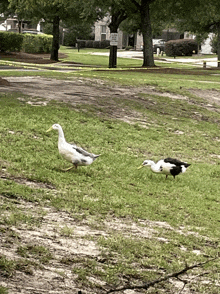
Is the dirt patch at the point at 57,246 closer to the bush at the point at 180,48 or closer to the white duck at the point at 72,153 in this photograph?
the white duck at the point at 72,153

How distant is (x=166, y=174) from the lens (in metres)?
12.0

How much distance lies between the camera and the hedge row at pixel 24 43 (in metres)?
44.6

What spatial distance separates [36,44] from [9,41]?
8.15 m

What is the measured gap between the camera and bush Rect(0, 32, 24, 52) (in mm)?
44375

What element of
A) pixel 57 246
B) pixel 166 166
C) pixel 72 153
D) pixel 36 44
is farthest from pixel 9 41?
pixel 57 246

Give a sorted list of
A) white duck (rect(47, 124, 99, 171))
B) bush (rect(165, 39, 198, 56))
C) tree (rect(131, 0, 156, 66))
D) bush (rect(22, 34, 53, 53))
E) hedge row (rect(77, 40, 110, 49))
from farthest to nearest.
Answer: hedge row (rect(77, 40, 110, 49))
bush (rect(165, 39, 198, 56))
bush (rect(22, 34, 53, 53))
tree (rect(131, 0, 156, 66))
white duck (rect(47, 124, 99, 171))

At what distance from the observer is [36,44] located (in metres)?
52.8

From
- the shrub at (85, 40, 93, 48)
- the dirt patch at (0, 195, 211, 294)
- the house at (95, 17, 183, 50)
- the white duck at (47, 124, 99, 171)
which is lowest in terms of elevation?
the dirt patch at (0, 195, 211, 294)

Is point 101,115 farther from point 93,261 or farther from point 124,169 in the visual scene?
point 93,261

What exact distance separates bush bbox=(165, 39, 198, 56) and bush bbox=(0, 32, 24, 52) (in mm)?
24891

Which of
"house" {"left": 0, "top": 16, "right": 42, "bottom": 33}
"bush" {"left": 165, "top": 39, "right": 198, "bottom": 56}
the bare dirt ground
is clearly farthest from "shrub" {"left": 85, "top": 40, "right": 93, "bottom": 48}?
the bare dirt ground

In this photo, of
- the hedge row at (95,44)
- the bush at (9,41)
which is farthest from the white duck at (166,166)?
the hedge row at (95,44)

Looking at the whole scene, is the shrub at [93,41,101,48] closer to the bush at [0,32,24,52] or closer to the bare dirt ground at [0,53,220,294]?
the bush at [0,32,24,52]

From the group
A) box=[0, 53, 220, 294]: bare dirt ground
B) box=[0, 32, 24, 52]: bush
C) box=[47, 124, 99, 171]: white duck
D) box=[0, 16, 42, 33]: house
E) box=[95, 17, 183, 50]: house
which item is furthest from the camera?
box=[95, 17, 183, 50]: house
